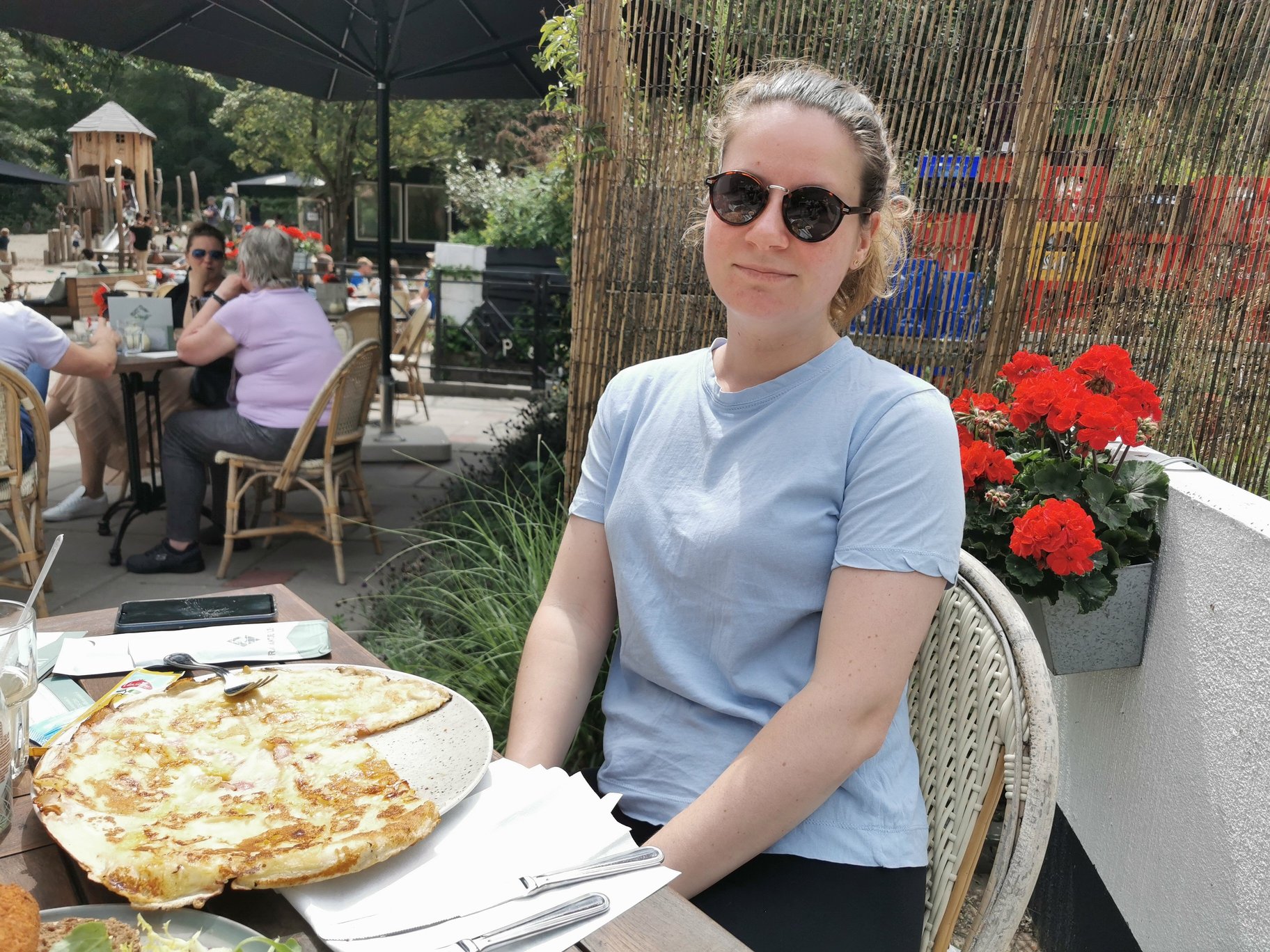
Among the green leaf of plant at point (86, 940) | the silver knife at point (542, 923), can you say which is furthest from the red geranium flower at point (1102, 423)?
the green leaf of plant at point (86, 940)

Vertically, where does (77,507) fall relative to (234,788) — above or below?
below

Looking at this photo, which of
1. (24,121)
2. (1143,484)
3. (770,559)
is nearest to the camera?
(770,559)

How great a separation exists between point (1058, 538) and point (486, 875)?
1649 millimetres

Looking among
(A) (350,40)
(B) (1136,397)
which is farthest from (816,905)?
(A) (350,40)

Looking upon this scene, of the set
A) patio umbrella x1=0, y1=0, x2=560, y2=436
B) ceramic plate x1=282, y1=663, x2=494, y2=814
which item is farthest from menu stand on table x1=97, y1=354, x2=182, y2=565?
ceramic plate x1=282, y1=663, x2=494, y2=814

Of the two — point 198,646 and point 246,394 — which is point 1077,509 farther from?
point 246,394

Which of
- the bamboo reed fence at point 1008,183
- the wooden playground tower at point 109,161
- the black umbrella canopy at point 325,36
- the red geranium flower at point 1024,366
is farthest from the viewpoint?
the wooden playground tower at point 109,161

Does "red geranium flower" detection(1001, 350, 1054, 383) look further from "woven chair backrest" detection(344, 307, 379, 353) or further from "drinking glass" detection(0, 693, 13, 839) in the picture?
"woven chair backrest" detection(344, 307, 379, 353)

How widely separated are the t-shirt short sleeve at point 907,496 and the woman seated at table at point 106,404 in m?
4.69

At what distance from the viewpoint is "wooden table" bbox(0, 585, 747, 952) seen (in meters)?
0.89

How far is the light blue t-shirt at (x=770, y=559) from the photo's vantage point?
4.42 feet

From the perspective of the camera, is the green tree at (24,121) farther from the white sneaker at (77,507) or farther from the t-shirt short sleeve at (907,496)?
the t-shirt short sleeve at (907,496)

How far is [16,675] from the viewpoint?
1060 millimetres

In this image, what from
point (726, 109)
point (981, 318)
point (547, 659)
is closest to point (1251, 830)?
point (547, 659)
